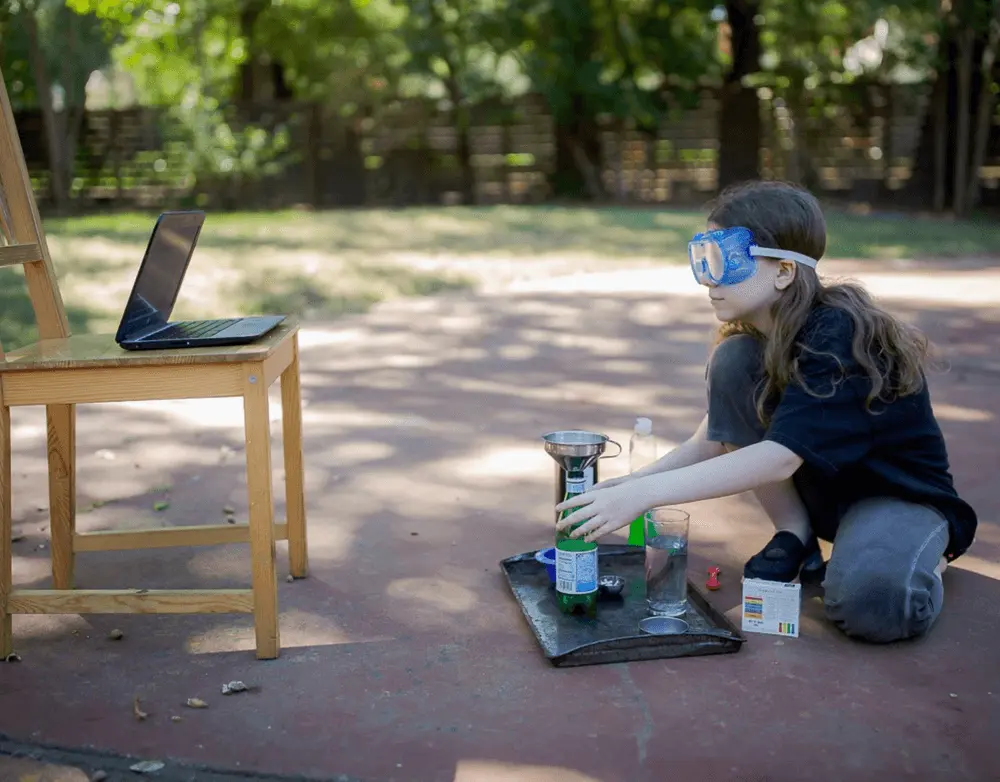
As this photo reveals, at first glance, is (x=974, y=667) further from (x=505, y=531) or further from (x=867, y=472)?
(x=505, y=531)

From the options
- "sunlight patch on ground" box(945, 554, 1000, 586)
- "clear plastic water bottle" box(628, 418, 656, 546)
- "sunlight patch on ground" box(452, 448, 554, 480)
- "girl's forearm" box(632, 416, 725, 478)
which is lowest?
"sunlight patch on ground" box(945, 554, 1000, 586)

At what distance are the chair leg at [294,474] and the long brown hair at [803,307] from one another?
131cm

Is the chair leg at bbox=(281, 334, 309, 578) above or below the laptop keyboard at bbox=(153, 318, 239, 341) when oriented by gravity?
below

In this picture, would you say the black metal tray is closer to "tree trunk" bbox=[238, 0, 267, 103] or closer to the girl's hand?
the girl's hand

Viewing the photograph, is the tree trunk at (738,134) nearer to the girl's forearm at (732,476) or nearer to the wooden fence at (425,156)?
the wooden fence at (425,156)

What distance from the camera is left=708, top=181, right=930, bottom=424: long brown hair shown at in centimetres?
298

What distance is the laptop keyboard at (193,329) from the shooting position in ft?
9.67

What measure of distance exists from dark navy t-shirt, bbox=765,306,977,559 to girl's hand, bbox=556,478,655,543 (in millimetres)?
386

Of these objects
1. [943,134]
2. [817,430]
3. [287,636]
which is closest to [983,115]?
[943,134]

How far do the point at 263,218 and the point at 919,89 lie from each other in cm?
1031

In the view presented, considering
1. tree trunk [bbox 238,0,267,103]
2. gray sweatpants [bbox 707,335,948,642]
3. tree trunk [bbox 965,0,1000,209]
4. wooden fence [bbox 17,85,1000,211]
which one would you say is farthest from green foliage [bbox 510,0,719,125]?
gray sweatpants [bbox 707,335,948,642]

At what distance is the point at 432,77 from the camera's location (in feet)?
67.3

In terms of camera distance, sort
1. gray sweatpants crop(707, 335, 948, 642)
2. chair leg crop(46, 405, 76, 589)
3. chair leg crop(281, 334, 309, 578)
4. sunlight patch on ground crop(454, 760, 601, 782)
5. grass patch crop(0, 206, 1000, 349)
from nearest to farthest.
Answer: sunlight patch on ground crop(454, 760, 601, 782)
gray sweatpants crop(707, 335, 948, 642)
chair leg crop(46, 405, 76, 589)
chair leg crop(281, 334, 309, 578)
grass patch crop(0, 206, 1000, 349)

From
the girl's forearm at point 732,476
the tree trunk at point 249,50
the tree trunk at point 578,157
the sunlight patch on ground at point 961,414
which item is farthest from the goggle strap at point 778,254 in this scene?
the tree trunk at point 249,50
